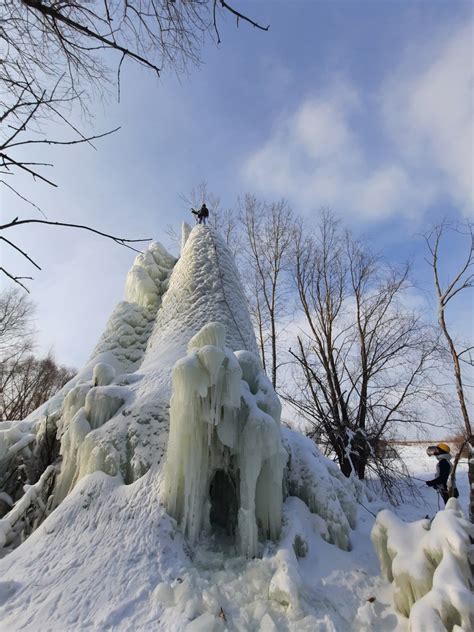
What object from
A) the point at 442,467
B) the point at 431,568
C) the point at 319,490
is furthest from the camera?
the point at 442,467

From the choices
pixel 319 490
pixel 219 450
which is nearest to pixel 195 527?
pixel 219 450

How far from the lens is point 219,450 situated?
4.08 metres

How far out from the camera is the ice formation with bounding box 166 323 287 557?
3758 mm

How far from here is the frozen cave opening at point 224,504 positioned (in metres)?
4.11

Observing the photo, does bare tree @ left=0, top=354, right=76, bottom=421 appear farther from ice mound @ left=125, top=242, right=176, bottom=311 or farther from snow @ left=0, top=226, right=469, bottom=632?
snow @ left=0, top=226, right=469, bottom=632

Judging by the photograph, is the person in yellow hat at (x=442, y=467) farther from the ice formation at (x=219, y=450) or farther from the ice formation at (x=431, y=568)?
the ice formation at (x=219, y=450)

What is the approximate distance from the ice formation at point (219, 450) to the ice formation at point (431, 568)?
1175 mm

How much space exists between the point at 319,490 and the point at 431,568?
5.58 ft

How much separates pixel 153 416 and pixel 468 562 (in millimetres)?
3516

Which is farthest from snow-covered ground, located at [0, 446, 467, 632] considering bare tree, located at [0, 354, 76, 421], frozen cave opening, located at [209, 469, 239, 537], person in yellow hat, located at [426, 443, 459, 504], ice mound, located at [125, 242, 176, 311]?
bare tree, located at [0, 354, 76, 421]

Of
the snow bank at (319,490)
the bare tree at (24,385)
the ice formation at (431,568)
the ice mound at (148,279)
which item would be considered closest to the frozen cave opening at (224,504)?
the snow bank at (319,490)

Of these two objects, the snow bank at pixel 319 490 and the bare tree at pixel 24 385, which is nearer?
the snow bank at pixel 319 490

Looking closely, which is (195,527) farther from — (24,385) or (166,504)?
A: (24,385)

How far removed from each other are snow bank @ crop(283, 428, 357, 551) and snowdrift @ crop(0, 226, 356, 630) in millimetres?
16
